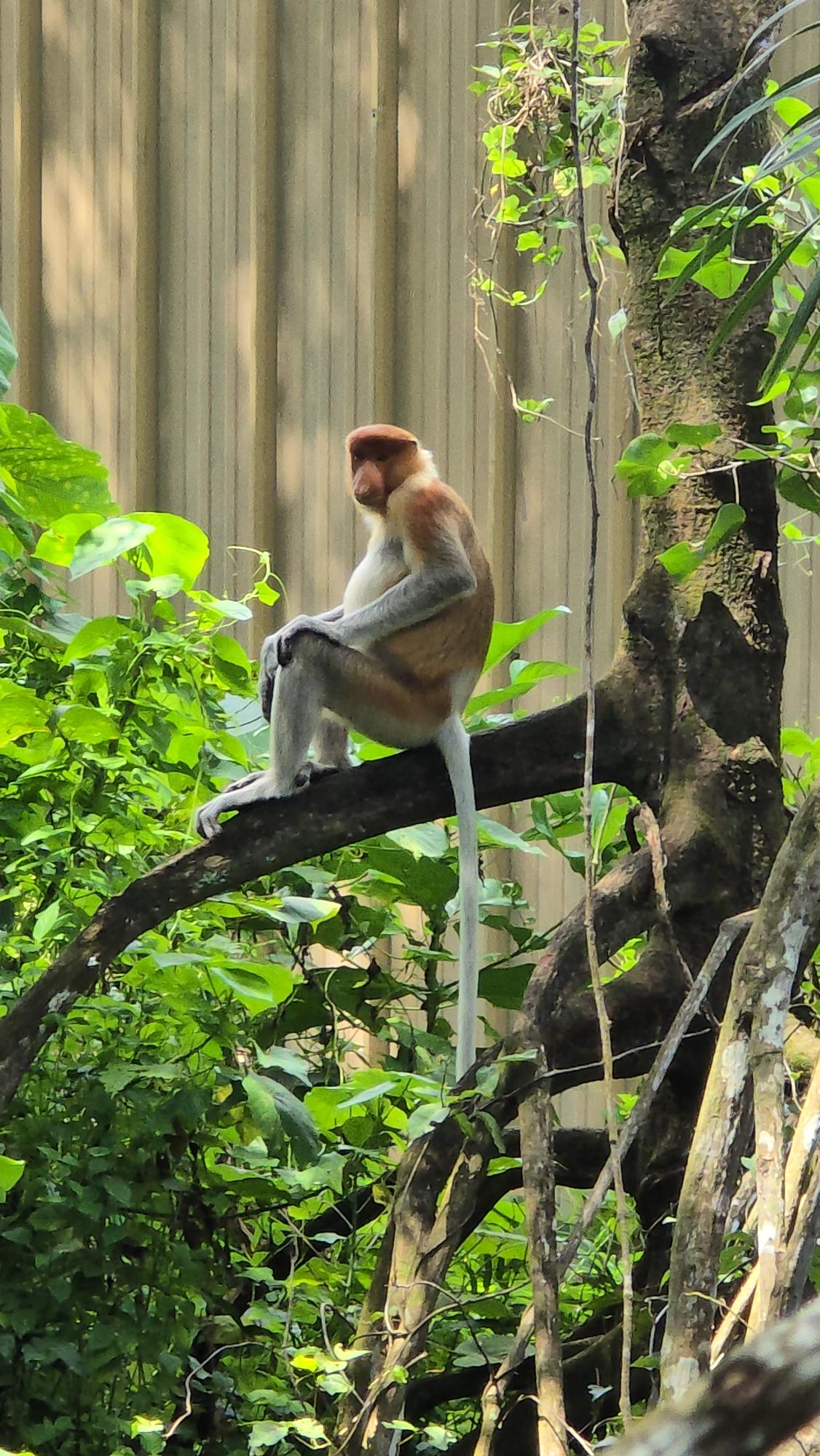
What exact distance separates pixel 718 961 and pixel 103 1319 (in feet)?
4.43

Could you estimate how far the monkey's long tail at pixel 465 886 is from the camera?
2647 mm

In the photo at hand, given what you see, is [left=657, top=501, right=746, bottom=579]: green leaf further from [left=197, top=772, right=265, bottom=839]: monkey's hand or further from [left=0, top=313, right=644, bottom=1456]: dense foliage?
[left=197, top=772, right=265, bottom=839]: monkey's hand

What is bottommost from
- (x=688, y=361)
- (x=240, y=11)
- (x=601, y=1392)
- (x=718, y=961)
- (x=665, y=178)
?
(x=601, y=1392)

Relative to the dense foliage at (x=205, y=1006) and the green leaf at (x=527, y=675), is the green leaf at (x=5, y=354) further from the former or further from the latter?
the green leaf at (x=527, y=675)

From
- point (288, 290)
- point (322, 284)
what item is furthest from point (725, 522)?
point (288, 290)

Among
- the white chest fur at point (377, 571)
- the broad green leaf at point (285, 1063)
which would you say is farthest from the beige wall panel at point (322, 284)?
the broad green leaf at point (285, 1063)

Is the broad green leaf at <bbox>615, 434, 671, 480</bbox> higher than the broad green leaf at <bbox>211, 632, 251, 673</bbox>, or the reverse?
the broad green leaf at <bbox>615, 434, 671, 480</bbox>

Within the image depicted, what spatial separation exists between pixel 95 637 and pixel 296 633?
0.50 metres

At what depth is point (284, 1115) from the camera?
2.69 metres

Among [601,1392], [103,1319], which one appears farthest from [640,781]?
[103,1319]

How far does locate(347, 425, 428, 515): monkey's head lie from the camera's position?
3.43 metres

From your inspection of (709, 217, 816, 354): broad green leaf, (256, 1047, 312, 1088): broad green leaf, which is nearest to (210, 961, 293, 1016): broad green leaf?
(256, 1047, 312, 1088): broad green leaf

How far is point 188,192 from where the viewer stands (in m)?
5.04

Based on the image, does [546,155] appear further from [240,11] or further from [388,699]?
[240,11]
